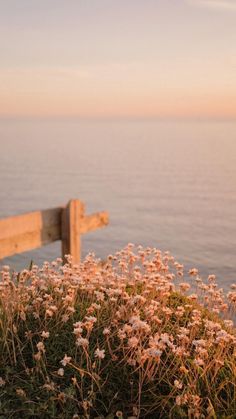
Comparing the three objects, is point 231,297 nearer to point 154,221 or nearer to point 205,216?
point 154,221

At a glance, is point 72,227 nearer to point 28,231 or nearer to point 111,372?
point 28,231

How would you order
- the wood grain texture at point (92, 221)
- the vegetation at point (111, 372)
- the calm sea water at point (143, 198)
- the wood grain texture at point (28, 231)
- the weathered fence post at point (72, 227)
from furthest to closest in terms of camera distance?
the calm sea water at point (143, 198)
the wood grain texture at point (92, 221)
the weathered fence post at point (72, 227)
the wood grain texture at point (28, 231)
the vegetation at point (111, 372)

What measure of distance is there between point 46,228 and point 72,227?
530 millimetres

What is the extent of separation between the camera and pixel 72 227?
10289mm

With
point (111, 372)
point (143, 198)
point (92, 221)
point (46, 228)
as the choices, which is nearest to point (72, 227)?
point (46, 228)

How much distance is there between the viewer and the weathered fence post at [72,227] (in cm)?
1023

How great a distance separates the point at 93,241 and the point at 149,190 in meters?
15.1

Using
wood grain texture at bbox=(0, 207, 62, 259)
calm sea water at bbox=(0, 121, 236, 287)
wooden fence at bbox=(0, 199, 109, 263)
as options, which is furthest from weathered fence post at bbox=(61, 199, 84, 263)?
calm sea water at bbox=(0, 121, 236, 287)

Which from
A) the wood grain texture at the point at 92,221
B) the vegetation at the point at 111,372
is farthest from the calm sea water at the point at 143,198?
the vegetation at the point at 111,372

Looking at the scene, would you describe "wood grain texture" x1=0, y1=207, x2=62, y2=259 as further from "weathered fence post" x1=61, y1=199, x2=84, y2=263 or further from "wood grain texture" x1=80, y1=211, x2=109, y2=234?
"wood grain texture" x1=80, y1=211, x2=109, y2=234

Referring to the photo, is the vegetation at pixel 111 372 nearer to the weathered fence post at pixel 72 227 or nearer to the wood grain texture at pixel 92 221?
the weathered fence post at pixel 72 227

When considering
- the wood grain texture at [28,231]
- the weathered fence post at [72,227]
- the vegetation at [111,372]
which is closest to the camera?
the vegetation at [111,372]

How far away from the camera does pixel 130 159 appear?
6041cm

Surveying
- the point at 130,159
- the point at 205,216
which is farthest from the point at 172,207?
the point at 130,159
